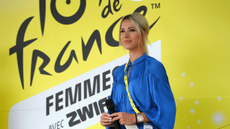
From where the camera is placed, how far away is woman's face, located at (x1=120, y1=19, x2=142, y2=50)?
119cm

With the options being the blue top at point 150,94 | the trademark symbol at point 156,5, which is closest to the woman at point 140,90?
the blue top at point 150,94

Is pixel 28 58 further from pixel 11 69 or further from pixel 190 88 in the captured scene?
pixel 190 88

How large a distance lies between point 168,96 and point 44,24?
6.12ft

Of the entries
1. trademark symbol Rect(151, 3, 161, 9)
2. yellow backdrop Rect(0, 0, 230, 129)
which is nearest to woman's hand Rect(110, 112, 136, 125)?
yellow backdrop Rect(0, 0, 230, 129)

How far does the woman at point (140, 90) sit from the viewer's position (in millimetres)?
1046

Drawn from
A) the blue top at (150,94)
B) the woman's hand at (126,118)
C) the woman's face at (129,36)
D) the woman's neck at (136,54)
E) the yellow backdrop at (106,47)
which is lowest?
the woman's hand at (126,118)

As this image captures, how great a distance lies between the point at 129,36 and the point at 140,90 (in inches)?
12.1

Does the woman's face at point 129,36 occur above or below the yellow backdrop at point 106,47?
below

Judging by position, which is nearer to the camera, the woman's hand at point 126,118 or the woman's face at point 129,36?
the woman's hand at point 126,118

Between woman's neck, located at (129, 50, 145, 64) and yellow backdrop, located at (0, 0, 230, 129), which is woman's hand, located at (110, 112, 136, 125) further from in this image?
yellow backdrop, located at (0, 0, 230, 129)

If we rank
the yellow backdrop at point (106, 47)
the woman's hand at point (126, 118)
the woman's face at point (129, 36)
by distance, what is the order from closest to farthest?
the woman's hand at point (126, 118)
the woman's face at point (129, 36)
the yellow backdrop at point (106, 47)

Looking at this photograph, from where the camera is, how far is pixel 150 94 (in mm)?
1092

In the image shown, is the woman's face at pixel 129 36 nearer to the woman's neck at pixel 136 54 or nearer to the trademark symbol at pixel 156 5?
the woman's neck at pixel 136 54

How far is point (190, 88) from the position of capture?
215cm
